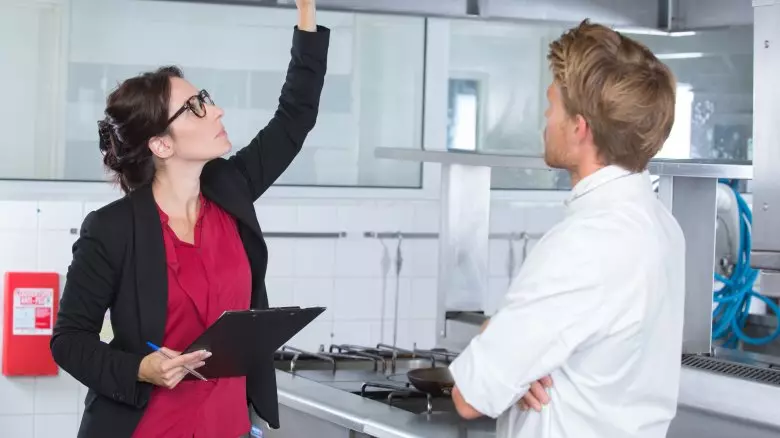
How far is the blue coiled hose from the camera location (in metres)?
3.06

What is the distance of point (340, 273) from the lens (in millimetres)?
4551

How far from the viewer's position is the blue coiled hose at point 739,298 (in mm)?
3059

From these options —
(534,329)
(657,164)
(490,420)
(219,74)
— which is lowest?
(490,420)

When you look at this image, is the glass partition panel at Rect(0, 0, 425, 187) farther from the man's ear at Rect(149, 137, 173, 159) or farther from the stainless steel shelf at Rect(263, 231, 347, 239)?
the man's ear at Rect(149, 137, 173, 159)

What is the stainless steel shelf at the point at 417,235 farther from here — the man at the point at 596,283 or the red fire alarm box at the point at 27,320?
the man at the point at 596,283

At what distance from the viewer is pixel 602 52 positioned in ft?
5.17

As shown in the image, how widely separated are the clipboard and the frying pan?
639 mm

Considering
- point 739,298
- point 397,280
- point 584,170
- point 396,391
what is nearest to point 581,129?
point 584,170

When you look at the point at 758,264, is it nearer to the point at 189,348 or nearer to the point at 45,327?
the point at 189,348

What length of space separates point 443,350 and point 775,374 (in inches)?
53.3

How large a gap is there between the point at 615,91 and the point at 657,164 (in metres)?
0.95

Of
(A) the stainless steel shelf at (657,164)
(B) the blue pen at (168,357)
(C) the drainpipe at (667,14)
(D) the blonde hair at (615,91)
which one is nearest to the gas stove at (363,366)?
(A) the stainless steel shelf at (657,164)

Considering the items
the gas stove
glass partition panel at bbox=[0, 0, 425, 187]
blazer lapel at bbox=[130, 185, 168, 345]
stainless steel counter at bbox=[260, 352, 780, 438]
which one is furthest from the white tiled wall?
blazer lapel at bbox=[130, 185, 168, 345]

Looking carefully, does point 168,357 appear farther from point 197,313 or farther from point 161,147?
point 161,147
